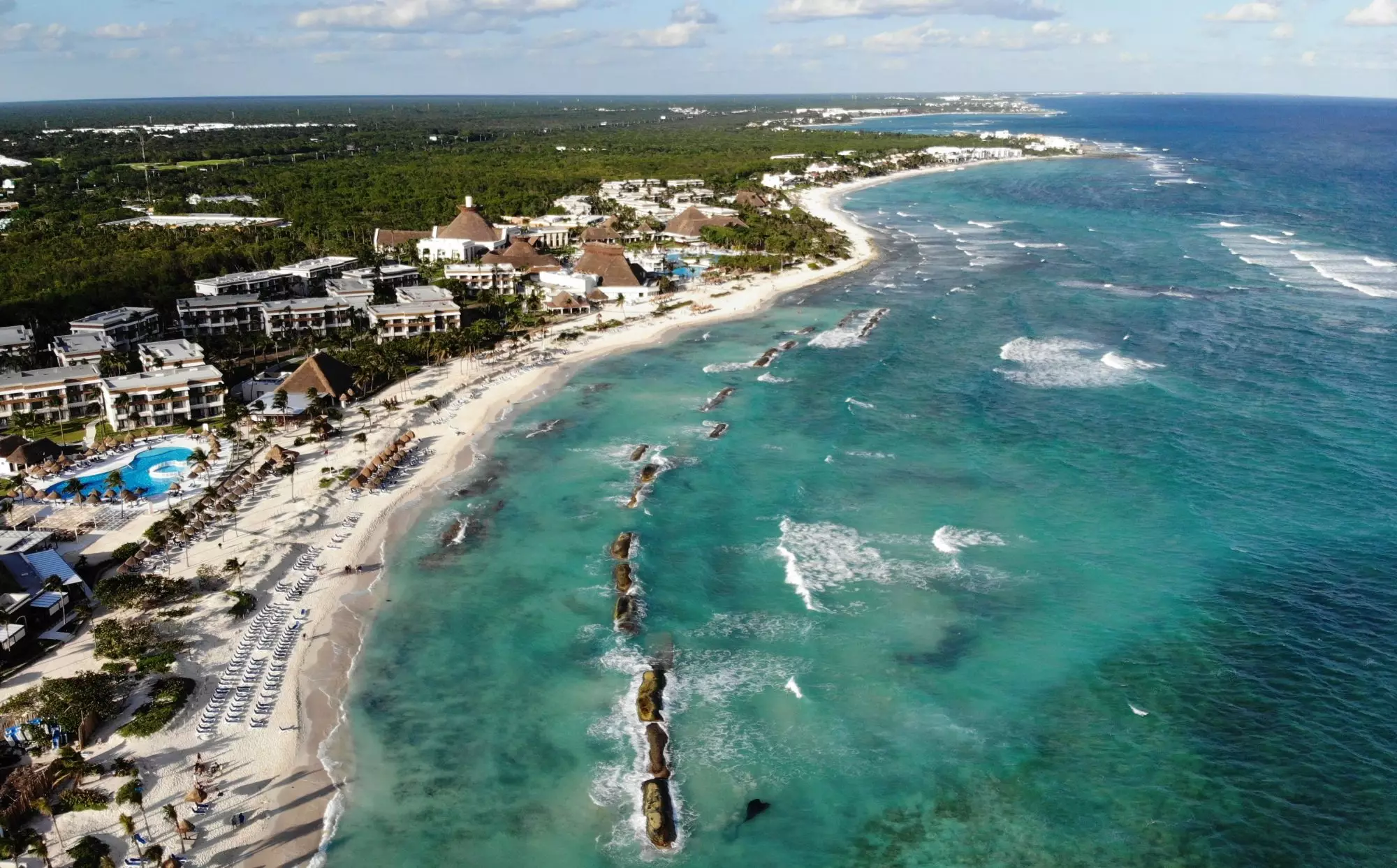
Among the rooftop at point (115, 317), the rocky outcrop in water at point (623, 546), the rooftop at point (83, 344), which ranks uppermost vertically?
the rooftop at point (115, 317)

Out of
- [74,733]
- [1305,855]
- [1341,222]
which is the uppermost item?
[1341,222]

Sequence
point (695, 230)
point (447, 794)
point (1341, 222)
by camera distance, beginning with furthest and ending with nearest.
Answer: point (1341, 222), point (695, 230), point (447, 794)

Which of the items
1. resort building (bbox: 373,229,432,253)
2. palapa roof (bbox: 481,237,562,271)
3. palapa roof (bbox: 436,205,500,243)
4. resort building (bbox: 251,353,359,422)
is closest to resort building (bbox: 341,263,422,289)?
palapa roof (bbox: 481,237,562,271)

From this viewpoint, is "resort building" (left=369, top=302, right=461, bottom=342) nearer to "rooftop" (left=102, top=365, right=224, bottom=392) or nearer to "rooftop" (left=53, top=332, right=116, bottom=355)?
"rooftop" (left=102, top=365, right=224, bottom=392)

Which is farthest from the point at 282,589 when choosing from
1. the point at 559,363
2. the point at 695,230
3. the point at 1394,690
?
the point at 695,230

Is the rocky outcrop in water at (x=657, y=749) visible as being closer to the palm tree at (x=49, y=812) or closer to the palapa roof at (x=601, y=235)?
the palm tree at (x=49, y=812)

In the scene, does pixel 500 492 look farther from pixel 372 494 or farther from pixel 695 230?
pixel 695 230

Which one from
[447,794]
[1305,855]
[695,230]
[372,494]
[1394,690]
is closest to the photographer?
[1305,855]

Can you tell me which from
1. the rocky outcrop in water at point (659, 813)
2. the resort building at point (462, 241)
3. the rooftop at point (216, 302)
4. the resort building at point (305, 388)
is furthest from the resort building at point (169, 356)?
the rocky outcrop in water at point (659, 813)
